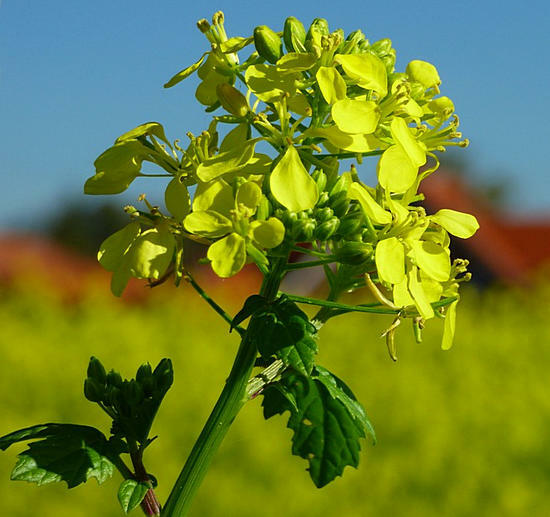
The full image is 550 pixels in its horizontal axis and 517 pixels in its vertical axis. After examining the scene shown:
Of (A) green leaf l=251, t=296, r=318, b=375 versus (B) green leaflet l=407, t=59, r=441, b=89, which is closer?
(A) green leaf l=251, t=296, r=318, b=375

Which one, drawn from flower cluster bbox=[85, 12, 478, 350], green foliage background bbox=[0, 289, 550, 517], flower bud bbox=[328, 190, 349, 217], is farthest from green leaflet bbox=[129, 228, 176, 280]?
green foliage background bbox=[0, 289, 550, 517]

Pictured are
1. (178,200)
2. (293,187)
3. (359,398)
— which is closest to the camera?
(293,187)

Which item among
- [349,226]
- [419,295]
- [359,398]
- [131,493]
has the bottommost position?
[359,398]

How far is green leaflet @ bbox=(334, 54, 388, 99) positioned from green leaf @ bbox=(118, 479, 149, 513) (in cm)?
66

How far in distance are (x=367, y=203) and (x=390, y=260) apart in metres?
0.08

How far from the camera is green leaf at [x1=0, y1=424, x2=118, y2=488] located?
1.09 meters

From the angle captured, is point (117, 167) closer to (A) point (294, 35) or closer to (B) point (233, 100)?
(B) point (233, 100)

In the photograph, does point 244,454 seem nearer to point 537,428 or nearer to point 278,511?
point 278,511

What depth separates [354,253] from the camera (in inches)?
39.9

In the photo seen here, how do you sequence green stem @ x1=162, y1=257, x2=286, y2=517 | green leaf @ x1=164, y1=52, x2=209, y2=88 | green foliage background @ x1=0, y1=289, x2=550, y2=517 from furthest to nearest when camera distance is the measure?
green foliage background @ x1=0, y1=289, x2=550, y2=517 → green leaf @ x1=164, y1=52, x2=209, y2=88 → green stem @ x1=162, y1=257, x2=286, y2=517

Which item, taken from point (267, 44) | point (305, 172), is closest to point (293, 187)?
point (305, 172)

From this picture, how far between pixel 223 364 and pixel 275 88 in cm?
484

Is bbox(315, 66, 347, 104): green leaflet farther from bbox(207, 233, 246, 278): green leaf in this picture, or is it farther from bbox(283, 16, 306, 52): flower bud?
bbox(207, 233, 246, 278): green leaf

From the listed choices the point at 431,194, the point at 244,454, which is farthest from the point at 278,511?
the point at 431,194
